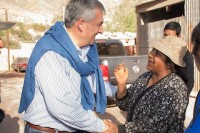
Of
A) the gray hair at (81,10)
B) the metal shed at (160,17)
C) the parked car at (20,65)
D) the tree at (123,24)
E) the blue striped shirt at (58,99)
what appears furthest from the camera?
the tree at (123,24)

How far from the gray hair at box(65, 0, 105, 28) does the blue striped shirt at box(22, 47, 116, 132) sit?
325 millimetres

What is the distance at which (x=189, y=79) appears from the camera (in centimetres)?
414

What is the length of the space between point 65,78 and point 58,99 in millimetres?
156

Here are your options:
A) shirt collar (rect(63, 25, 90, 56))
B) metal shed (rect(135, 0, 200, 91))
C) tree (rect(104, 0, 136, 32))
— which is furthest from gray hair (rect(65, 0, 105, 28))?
tree (rect(104, 0, 136, 32))

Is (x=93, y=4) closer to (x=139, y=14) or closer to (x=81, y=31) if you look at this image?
(x=81, y=31)

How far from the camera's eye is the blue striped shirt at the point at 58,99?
226cm

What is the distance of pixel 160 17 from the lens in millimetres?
15336

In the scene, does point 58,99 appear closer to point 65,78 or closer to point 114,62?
point 65,78

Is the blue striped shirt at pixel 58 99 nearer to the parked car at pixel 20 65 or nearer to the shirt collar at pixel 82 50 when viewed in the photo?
the shirt collar at pixel 82 50

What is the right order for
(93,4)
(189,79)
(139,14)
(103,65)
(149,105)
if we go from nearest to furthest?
(93,4) < (149,105) < (189,79) < (103,65) < (139,14)

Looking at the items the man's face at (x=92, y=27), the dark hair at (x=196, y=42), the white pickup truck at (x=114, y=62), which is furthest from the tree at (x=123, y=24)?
the dark hair at (x=196, y=42)

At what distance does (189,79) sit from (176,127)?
1.55m

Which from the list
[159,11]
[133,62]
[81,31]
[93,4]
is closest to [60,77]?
[81,31]

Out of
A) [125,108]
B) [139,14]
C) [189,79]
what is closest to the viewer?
[125,108]
